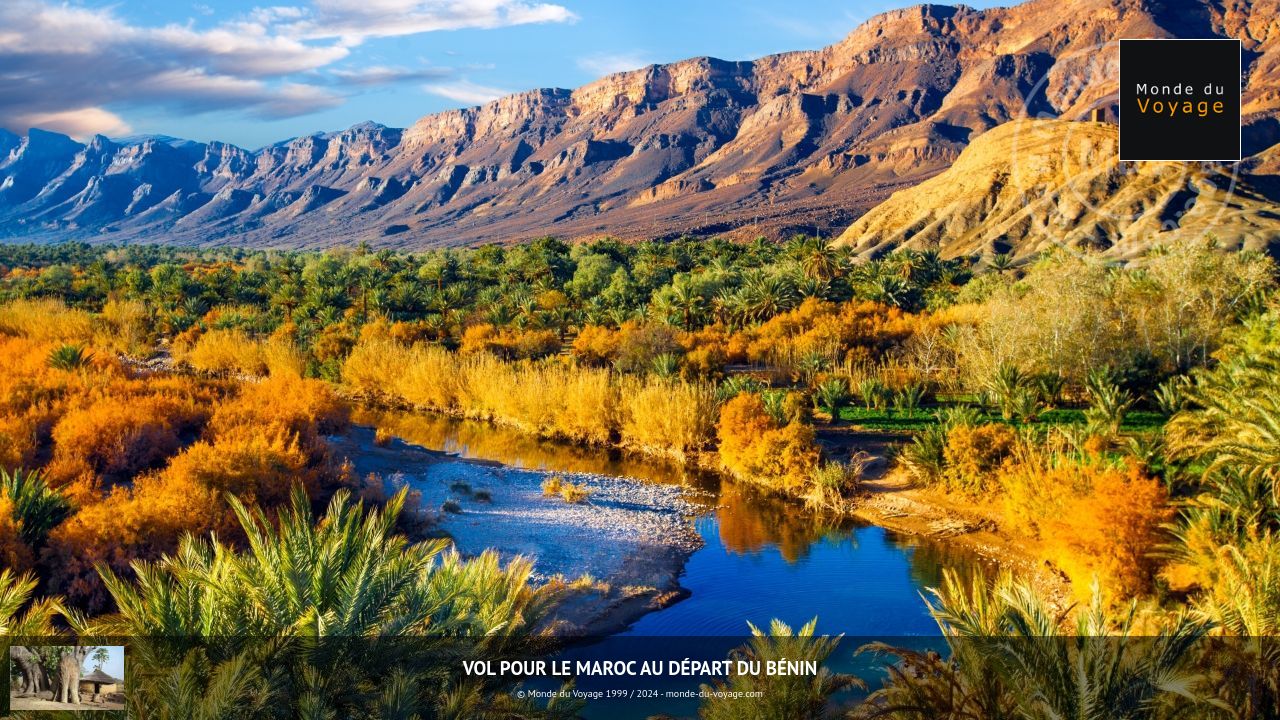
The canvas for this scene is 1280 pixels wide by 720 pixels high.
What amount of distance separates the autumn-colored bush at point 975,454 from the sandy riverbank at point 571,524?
17.2ft

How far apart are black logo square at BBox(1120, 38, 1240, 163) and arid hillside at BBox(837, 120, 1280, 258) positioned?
107 ft

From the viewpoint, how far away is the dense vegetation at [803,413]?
6.73 metres

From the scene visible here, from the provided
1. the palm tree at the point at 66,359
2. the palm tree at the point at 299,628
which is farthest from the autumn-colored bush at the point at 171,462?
the palm tree at the point at 299,628

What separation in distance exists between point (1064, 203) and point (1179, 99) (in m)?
54.0

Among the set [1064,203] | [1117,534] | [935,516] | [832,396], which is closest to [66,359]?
[832,396]

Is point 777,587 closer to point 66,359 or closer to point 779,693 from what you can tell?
point 779,693

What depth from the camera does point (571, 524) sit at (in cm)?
1647

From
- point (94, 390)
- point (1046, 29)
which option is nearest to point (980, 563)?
point (94, 390)

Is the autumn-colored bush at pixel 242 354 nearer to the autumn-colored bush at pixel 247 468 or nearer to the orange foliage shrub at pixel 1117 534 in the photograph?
the autumn-colored bush at pixel 247 468

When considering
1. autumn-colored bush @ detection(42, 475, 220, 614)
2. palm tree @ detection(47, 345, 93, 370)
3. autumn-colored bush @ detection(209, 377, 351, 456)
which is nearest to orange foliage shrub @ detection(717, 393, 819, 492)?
autumn-colored bush @ detection(209, 377, 351, 456)

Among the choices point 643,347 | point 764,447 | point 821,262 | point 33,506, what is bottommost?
point 764,447

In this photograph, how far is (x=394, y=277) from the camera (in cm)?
4800

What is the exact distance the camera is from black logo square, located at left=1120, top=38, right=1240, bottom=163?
16594 millimetres

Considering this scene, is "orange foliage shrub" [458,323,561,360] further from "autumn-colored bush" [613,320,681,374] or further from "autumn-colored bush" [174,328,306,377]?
"autumn-colored bush" [174,328,306,377]
